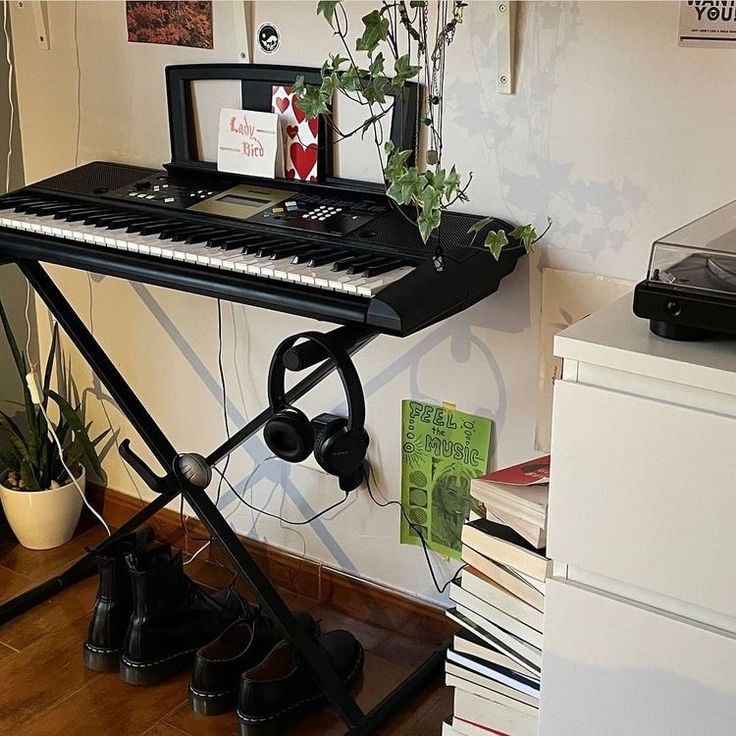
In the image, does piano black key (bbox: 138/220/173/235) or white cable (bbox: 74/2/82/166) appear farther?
white cable (bbox: 74/2/82/166)

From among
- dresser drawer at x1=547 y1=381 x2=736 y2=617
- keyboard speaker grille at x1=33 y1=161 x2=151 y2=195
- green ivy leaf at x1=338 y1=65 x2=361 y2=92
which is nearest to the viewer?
dresser drawer at x1=547 y1=381 x2=736 y2=617

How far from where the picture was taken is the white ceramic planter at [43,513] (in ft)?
8.75

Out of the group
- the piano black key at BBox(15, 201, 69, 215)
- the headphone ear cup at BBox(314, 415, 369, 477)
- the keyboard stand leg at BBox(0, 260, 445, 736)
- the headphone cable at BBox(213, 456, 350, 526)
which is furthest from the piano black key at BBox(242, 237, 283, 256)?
the headphone cable at BBox(213, 456, 350, 526)

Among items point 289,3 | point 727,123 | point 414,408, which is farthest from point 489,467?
point 289,3

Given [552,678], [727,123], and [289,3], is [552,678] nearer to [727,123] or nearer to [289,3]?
[727,123]

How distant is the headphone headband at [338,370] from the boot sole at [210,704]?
704 mm

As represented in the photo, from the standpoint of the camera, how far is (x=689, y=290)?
133 cm

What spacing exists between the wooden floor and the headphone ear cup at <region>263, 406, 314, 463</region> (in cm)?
64

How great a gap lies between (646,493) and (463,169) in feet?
2.82

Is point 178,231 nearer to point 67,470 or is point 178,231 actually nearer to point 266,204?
point 266,204

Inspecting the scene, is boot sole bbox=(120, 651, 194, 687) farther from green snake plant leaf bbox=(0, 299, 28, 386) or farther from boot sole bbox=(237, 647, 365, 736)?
green snake plant leaf bbox=(0, 299, 28, 386)

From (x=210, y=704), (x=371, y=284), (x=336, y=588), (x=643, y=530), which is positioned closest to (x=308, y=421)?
(x=371, y=284)

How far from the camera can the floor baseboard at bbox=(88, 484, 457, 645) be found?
92.1 inches

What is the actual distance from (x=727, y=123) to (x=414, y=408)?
0.81m
